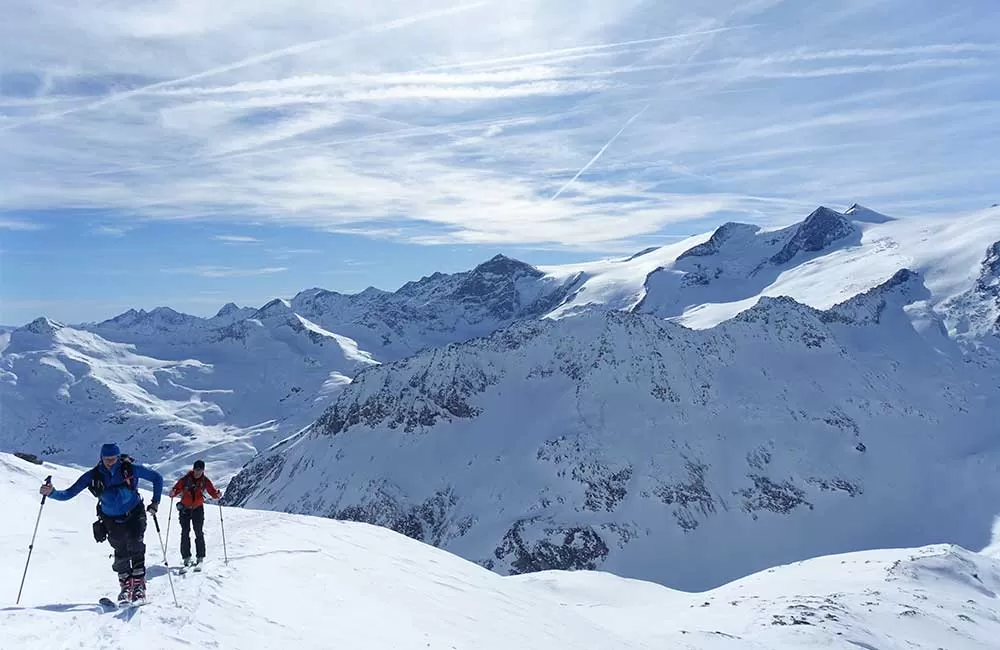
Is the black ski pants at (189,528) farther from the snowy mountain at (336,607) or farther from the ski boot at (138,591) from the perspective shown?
the ski boot at (138,591)

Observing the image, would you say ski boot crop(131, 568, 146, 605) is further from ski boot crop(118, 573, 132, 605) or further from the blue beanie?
the blue beanie

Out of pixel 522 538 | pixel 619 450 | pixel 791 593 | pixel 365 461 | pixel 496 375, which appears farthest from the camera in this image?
pixel 496 375

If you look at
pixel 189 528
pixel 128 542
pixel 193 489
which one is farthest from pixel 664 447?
pixel 128 542

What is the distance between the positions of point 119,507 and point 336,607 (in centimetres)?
525

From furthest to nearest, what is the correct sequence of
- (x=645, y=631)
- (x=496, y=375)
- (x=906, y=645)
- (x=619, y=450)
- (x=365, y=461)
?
(x=496, y=375), (x=365, y=461), (x=619, y=450), (x=906, y=645), (x=645, y=631)

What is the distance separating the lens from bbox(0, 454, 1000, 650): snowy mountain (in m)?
13.0

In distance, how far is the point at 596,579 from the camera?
5600 cm

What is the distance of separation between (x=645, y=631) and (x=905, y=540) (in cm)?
12047

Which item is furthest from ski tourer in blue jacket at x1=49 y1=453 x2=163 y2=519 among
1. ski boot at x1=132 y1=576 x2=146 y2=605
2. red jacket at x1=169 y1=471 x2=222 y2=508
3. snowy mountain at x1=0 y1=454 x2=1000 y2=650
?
red jacket at x1=169 y1=471 x2=222 y2=508

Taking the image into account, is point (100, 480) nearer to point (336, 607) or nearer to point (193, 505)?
point (193, 505)

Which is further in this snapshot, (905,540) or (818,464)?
(818,464)

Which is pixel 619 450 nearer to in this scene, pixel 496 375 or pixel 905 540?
pixel 496 375

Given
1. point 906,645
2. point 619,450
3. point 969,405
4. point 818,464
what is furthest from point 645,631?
point 969,405

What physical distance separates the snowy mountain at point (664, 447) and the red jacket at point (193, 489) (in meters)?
109
